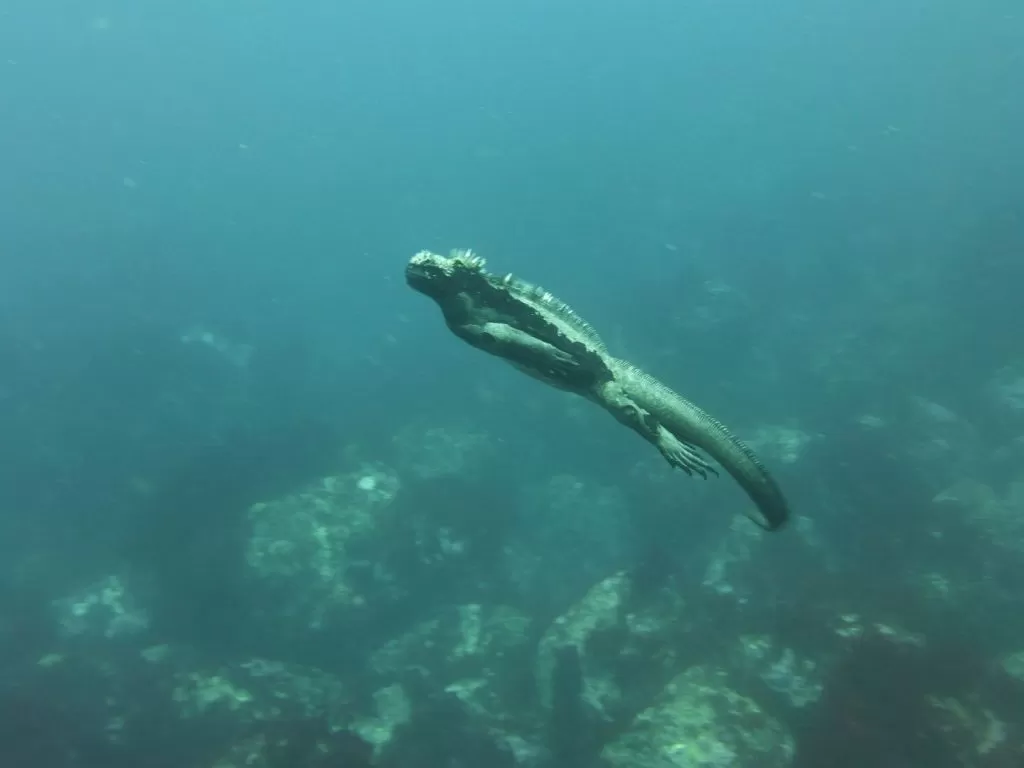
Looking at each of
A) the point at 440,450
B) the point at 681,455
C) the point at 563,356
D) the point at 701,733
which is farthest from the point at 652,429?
the point at 440,450

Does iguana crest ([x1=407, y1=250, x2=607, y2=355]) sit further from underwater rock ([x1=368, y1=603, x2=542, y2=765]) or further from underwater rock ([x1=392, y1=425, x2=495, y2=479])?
underwater rock ([x1=392, y1=425, x2=495, y2=479])

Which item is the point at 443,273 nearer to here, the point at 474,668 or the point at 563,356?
the point at 563,356

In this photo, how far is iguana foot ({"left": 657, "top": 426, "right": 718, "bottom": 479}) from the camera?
8393 millimetres

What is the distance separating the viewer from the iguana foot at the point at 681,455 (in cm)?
839

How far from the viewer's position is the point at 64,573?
87.4ft

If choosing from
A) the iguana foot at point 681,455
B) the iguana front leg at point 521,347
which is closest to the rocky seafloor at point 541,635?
the iguana foot at point 681,455

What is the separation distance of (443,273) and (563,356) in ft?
6.22

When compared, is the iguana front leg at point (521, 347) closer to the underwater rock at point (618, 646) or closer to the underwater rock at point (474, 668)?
the underwater rock at point (618, 646)

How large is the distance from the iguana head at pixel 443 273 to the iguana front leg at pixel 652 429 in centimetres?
227

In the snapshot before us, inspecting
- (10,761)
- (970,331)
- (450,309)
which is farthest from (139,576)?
(970,331)

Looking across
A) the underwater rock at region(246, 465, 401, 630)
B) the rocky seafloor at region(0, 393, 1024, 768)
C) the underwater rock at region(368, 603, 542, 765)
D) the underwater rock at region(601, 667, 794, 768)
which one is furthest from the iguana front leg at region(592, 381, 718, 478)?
the underwater rock at region(246, 465, 401, 630)

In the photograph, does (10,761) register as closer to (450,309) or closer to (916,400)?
(450,309)

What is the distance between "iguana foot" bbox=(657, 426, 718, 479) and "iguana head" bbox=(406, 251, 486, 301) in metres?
3.17

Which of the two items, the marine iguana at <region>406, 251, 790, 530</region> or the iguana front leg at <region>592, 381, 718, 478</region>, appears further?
the marine iguana at <region>406, 251, 790, 530</region>
